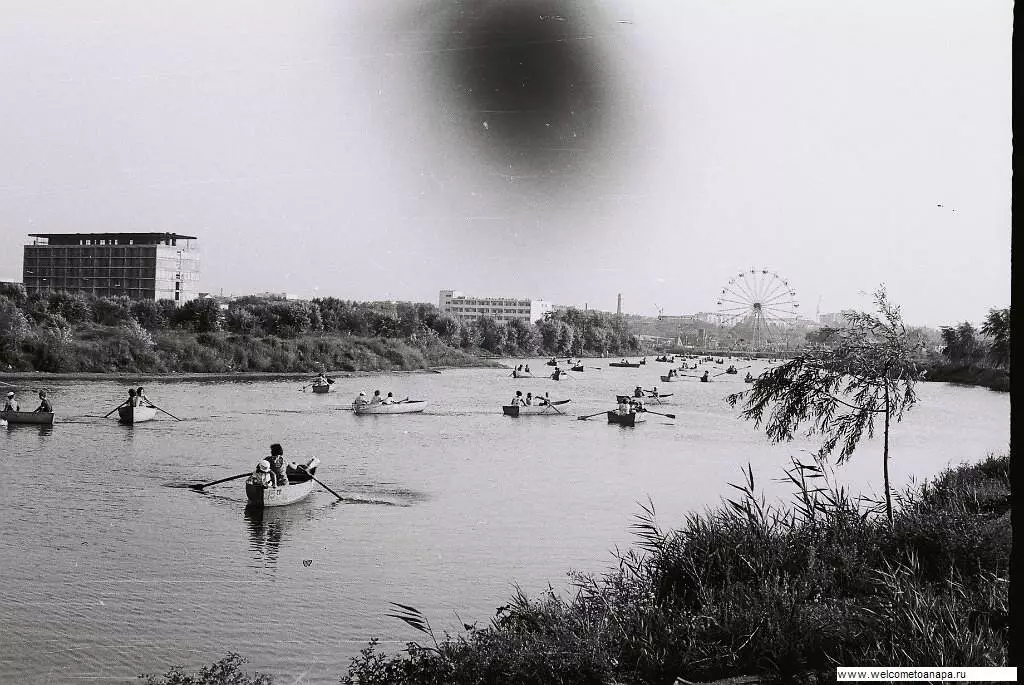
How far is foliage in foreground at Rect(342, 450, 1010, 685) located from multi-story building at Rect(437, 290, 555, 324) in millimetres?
15241

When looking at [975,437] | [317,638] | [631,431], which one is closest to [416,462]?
[631,431]

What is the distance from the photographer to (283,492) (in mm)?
10297

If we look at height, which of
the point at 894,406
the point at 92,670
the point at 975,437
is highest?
the point at 894,406

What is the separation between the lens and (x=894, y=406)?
7113mm

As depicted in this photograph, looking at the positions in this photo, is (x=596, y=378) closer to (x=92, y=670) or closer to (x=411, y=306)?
(x=411, y=306)

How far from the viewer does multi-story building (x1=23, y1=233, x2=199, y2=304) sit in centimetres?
1477

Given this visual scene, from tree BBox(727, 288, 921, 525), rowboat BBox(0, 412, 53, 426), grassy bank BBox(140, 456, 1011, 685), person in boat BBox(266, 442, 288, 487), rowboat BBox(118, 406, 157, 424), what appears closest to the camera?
grassy bank BBox(140, 456, 1011, 685)

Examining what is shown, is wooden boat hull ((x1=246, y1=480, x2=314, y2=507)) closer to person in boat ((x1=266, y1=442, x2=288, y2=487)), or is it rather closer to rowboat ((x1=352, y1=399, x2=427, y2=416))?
person in boat ((x1=266, y1=442, x2=288, y2=487))

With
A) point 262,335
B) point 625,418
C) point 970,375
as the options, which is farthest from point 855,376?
point 262,335

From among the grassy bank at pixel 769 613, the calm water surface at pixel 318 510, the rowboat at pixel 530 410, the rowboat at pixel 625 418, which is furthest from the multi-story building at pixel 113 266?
the grassy bank at pixel 769 613

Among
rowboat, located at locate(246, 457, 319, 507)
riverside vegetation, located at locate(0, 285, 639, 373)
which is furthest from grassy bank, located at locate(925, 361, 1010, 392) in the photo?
rowboat, located at locate(246, 457, 319, 507)

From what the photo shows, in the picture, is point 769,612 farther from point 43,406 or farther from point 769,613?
point 43,406

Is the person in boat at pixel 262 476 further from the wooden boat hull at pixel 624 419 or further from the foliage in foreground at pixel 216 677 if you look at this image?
the wooden boat hull at pixel 624 419

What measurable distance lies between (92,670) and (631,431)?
513 inches
